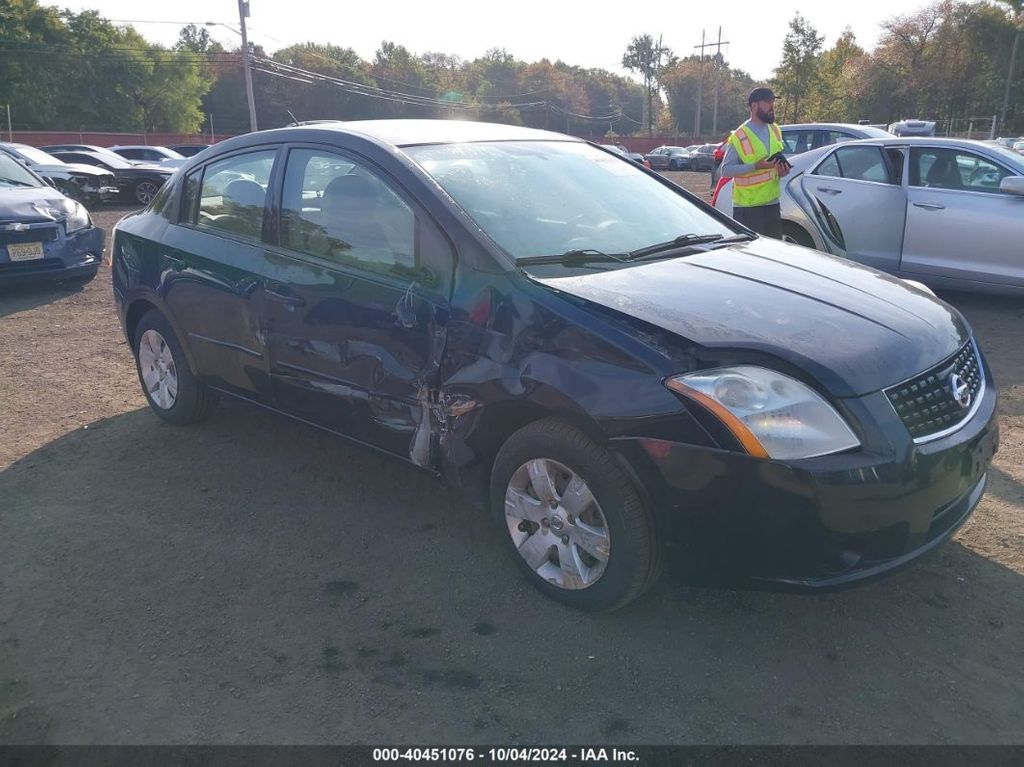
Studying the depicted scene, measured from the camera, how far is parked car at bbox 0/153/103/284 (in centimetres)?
798

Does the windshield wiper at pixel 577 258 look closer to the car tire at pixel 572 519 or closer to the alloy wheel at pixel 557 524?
the car tire at pixel 572 519

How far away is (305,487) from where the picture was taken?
4.14 meters

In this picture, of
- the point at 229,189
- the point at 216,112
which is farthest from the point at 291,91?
the point at 229,189

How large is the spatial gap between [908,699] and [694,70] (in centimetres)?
9769

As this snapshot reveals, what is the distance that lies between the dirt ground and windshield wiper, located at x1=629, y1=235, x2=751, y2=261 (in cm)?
135

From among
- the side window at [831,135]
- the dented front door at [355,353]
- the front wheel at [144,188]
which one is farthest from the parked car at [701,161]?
the dented front door at [355,353]

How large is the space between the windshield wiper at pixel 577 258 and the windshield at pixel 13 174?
25.6ft

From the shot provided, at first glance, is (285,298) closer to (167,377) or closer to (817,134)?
(167,377)

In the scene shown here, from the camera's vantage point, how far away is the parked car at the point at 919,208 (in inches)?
273

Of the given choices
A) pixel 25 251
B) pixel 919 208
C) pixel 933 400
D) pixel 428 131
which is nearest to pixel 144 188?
pixel 25 251

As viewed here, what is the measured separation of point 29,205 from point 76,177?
29.2 ft

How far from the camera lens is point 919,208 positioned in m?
7.31

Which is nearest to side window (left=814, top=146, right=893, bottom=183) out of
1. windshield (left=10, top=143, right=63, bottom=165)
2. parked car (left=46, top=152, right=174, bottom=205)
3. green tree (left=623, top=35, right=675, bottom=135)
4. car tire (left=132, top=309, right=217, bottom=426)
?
car tire (left=132, top=309, right=217, bottom=426)

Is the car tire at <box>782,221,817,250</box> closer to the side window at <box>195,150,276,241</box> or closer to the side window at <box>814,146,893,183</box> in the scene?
the side window at <box>814,146,893,183</box>
